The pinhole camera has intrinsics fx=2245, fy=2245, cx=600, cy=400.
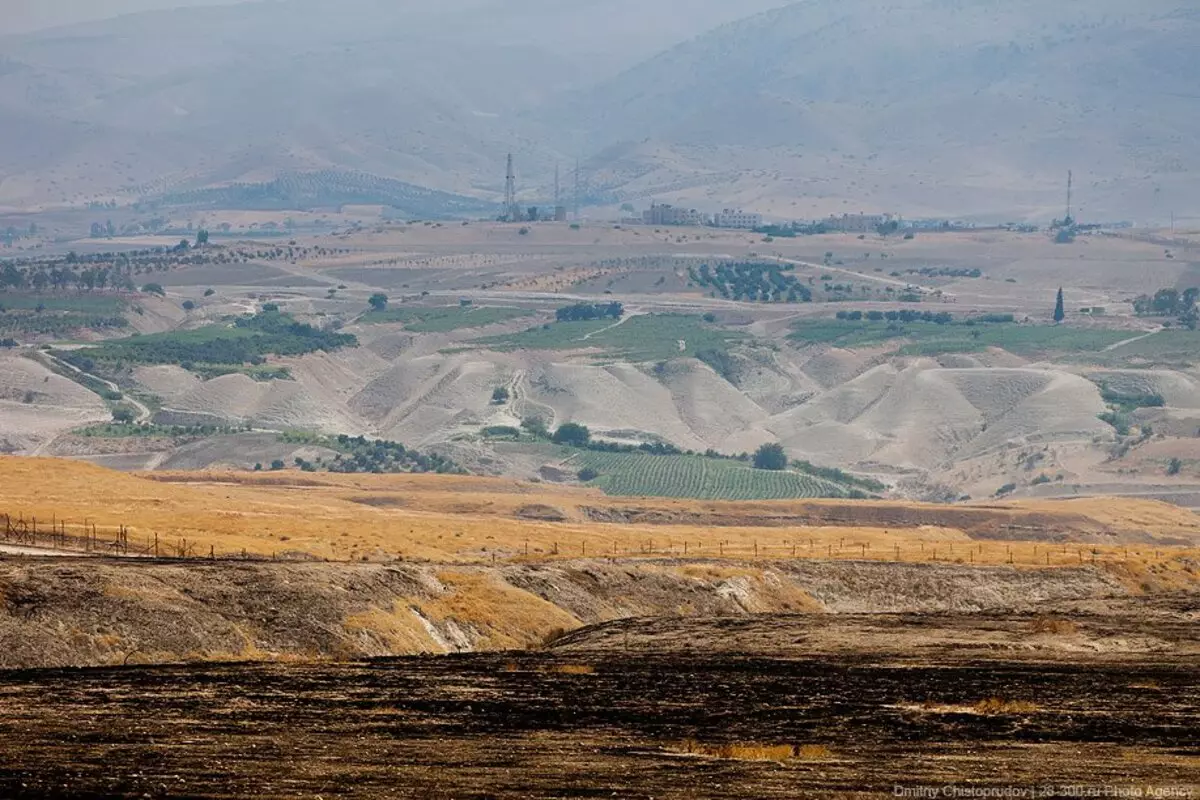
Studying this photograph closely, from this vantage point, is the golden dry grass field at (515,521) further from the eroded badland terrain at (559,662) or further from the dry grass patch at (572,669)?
the dry grass patch at (572,669)

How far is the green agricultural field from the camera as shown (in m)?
178

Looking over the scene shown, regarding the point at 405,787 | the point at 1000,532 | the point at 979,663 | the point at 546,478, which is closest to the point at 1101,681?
the point at 979,663

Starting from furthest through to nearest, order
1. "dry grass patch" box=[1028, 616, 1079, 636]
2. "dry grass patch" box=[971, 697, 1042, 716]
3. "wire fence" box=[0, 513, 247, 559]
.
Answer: "wire fence" box=[0, 513, 247, 559]
"dry grass patch" box=[1028, 616, 1079, 636]
"dry grass patch" box=[971, 697, 1042, 716]

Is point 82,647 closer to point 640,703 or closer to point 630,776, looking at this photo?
point 640,703

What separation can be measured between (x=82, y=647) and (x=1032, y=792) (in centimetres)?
2524

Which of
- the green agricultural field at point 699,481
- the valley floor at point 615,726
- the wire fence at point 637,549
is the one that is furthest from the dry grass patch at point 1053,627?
the green agricultural field at point 699,481

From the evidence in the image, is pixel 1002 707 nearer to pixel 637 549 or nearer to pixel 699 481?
pixel 637 549

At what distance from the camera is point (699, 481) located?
185250 millimetres

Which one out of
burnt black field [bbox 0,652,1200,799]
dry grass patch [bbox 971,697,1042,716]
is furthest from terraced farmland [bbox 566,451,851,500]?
dry grass patch [bbox 971,697,1042,716]

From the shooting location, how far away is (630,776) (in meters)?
30.3

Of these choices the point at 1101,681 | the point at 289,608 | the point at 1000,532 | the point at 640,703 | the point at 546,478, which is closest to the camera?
the point at 640,703

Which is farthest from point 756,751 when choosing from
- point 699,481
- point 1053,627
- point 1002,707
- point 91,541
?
point 699,481

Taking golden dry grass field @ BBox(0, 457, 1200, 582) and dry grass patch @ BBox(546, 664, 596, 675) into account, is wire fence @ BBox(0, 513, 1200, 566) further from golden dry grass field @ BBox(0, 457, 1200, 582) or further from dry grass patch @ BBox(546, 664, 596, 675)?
dry grass patch @ BBox(546, 664, 596, 675)

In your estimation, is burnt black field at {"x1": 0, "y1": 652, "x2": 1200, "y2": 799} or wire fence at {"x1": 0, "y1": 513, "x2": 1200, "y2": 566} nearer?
burnt black field at {"x1": 0, "y1": 652, "x2": 1200, "y2": 799}
